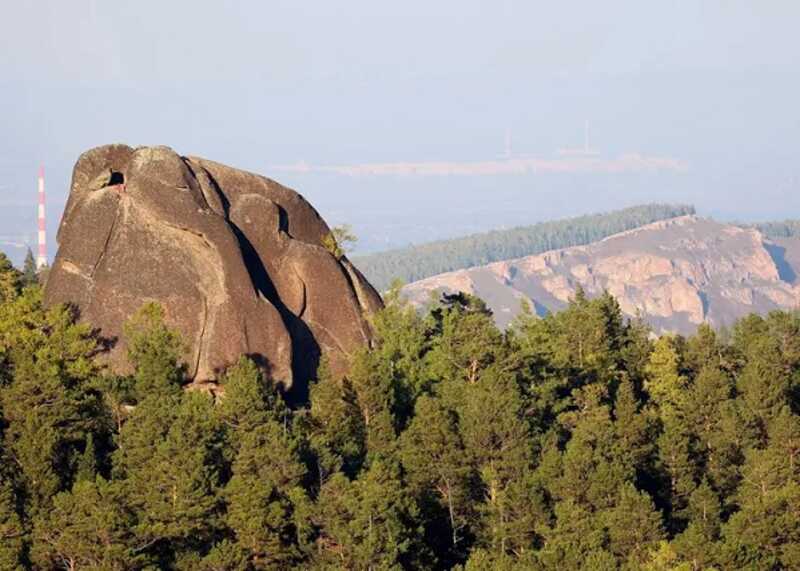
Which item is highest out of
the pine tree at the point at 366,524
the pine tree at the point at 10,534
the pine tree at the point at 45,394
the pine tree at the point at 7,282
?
the pine tree at the point at 7,282

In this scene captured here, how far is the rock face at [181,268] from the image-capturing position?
5178 centimetres

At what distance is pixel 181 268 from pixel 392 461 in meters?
9.89

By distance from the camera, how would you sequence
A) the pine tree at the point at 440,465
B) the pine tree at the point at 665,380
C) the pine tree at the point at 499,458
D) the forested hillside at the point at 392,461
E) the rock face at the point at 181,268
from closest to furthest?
the forested hillside at the point at 392,461, the pine tree at the point at 499,458, the pine tree at the point at 440,465, the rock face at the point at 181,268, the pine tree at the point at 665,380

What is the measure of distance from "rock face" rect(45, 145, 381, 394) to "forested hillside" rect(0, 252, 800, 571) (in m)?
1.01

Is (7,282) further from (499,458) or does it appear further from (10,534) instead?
(499,458)

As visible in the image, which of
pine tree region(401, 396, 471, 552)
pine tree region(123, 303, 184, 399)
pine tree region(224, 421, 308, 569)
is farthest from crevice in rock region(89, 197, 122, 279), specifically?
pine tree region(401, 396, 471, 552)

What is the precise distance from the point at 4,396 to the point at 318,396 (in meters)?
9.84

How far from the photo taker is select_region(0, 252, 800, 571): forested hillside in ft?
139

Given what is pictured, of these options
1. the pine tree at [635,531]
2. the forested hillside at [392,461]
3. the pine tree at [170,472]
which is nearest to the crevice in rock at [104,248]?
the forested hillside at [392,461]

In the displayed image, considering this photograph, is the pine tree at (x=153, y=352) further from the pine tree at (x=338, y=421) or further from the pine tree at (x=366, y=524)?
the pine tree at (x=366, y=524)

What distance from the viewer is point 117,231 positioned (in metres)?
52.2

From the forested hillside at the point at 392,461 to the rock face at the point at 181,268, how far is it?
1010 millimetres

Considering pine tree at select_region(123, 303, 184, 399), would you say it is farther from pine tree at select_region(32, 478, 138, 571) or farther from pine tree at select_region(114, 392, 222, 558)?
pine tree at select_region(32, 478, 138, 571)

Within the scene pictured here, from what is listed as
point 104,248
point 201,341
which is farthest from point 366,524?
point 104,248
